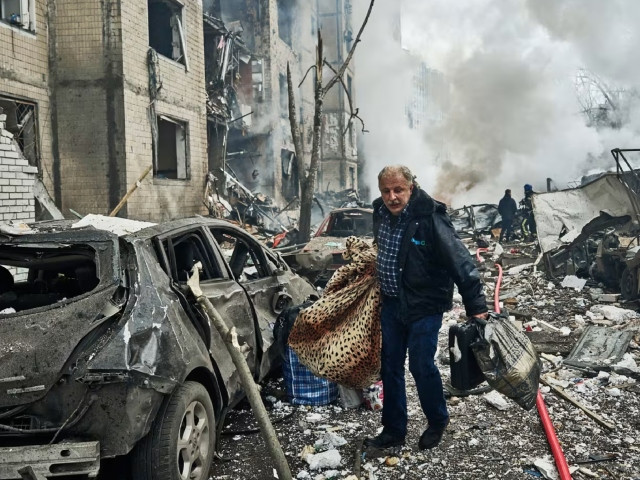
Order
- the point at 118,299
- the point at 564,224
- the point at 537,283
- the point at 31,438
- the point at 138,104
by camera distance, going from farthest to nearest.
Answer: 1. the point at 564,224
2. the point at 138,104
3. the point at 537,283
4. the point at 118,299
5. the point at 31,438

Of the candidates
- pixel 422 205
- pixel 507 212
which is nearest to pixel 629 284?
pixel 422 205

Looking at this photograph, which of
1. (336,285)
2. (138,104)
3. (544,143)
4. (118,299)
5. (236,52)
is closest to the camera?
(118,299)

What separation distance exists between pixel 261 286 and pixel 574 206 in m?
10.8

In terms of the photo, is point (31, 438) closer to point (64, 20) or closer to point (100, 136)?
point (100, 136)

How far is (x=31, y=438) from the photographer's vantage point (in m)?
2.51

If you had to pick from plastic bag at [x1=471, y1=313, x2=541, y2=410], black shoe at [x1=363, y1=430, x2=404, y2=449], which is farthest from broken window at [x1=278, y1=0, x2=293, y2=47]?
plastic bag at [x1=471, y1=313, x2=541, y2=410]

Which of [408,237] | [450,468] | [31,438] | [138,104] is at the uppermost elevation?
[138,104]

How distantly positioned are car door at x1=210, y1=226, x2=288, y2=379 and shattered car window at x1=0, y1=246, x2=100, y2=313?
1.09 m

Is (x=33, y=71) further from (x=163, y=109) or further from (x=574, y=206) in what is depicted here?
(x=574, y=206)

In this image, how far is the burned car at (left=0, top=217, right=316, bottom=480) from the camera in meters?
2.51

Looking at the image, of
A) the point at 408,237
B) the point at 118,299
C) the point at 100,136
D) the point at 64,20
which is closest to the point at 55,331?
the point at 118,299

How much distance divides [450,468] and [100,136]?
10.0 metres

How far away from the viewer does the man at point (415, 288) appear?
3.46m

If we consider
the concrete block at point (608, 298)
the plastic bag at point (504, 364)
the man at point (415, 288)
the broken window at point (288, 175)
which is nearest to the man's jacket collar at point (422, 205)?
the man at point (415, 288)
